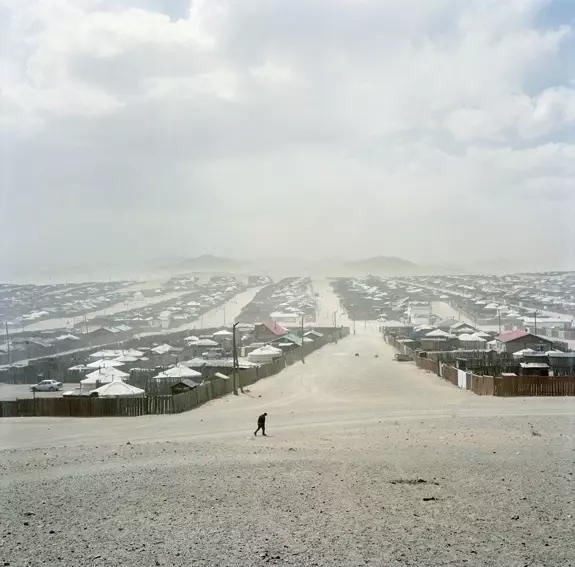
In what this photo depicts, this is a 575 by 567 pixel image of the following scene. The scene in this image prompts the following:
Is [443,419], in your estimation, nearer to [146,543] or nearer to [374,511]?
[374,511]

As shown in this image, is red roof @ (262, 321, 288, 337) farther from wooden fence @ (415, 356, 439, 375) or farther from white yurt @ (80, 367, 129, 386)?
white yurt @ (80, 367, 129, 386)

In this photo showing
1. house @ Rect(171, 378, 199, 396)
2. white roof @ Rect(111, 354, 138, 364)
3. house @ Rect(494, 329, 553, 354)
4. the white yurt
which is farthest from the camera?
house @ Rect(494, 329, 553, 354)

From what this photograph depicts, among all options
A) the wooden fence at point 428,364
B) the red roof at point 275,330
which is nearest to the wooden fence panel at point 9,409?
the wooden fence at point 428,364

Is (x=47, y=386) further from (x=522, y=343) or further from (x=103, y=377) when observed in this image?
(x=522, y=343)

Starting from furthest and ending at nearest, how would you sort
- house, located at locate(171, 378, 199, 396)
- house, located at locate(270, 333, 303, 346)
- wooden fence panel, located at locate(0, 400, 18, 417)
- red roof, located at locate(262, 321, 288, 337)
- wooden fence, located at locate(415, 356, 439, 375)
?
red roof, located at locate(262, 321, 288, 337) < house, located at locate(270, 333, 303, 346) < wooden fence, located at locate(415, 356, 439, 375) < house, located at locate(171, 378, 199, 396) < wooden fence panel, located at locate(0, 400, 18, 417)

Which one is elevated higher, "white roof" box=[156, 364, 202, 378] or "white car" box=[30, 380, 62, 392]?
"white roof" box=[156, 364, 202, 378]

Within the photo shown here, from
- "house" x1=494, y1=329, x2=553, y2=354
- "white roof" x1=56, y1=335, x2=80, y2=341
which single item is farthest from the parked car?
"white roof" x1=56, y1=335, x2=80, y2=341

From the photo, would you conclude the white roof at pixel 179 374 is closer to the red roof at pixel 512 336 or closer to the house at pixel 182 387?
the house at pixel 182 387

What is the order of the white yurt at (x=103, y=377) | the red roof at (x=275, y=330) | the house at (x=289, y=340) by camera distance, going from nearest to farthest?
1. the white yurt at (x=103, y=377)
2. the house at (x=289, y=340)
3. the red roof at (x=275, y=330)

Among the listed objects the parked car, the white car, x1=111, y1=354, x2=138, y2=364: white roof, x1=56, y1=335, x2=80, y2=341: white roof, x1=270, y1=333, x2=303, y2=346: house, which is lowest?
the parked car
